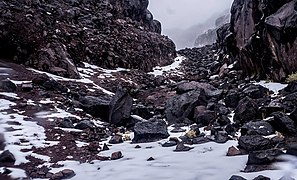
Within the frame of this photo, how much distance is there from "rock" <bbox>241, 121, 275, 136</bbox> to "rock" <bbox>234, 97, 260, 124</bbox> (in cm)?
119

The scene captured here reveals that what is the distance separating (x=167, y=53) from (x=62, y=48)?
25.8 m

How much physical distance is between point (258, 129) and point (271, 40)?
7460 millimetres

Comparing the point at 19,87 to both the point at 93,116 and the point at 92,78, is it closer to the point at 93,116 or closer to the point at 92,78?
the point at 93,116

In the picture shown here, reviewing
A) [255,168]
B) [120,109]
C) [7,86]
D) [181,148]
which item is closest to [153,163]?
[181,148]

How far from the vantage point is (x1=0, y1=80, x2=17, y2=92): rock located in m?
13.8

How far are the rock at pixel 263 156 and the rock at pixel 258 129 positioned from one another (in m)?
1.54

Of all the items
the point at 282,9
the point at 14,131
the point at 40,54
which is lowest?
the point at 14,131

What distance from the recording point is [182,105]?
13.2m

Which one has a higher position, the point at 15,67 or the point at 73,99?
the point at 15,67

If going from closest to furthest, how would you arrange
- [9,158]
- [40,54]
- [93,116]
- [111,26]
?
[9,158] < [93,116] < [40,54] < [111,26]

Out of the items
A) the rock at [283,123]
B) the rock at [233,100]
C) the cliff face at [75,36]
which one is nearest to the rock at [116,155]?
the rock at [283,123]

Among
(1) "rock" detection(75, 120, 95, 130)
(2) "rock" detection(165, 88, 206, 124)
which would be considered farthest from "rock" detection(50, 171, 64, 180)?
(2) "rock" detection(165, 88, 206, 124)

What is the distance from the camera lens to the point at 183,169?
7.04 m

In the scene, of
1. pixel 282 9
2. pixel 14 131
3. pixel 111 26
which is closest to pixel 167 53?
pixel 111 26
